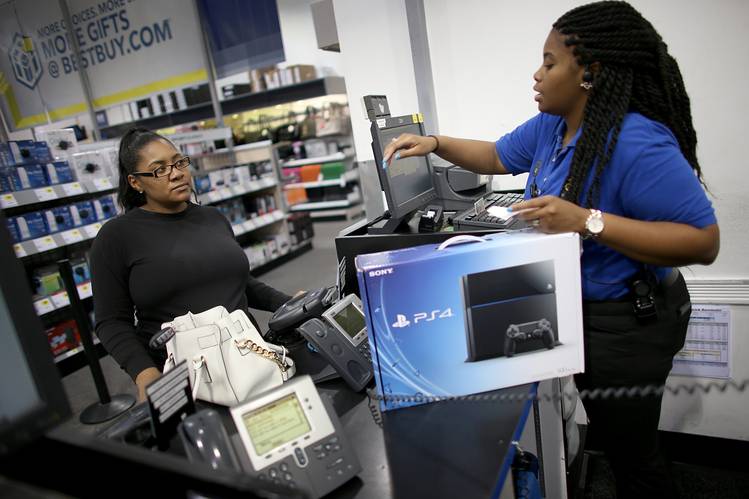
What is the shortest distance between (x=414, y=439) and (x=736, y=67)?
195cm

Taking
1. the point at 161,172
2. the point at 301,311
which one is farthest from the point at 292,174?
the point at 301,311

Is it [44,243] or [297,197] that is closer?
[44,243]

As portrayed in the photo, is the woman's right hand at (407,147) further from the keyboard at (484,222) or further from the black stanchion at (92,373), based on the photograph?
the black stanchion at (92,373)

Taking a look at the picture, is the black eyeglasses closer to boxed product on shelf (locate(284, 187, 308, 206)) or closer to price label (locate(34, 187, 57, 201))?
price label (locate(34, 187, 57, 201))

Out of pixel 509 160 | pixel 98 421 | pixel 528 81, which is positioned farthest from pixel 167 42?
pixel 509 160

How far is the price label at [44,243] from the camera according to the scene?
3.50 meters

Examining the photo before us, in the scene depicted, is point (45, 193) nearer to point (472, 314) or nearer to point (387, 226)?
point (387, 226)

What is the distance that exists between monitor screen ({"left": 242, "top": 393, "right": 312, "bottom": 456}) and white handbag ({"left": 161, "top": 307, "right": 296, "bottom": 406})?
12.1 inches

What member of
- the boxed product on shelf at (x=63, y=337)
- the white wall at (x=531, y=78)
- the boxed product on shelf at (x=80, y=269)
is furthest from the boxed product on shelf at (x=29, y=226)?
the white wall at (x=531, y=78)

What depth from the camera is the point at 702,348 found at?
78.0 inches

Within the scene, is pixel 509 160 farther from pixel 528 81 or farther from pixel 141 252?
pixel 141 252

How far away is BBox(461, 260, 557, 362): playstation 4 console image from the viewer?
102 centimetres

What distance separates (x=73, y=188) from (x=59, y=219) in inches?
10.6

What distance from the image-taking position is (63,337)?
3689 mm
